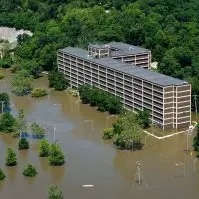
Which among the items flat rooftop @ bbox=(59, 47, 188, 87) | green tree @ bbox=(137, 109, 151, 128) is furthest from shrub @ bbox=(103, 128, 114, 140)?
flat rooftop @ bbox=(59, 47, 188, 87)

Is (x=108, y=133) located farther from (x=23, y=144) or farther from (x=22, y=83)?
(x=22, y=83)

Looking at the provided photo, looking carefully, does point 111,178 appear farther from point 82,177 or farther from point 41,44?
point 41,44

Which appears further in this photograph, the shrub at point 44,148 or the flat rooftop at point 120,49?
the flat rooftop at point 120,49

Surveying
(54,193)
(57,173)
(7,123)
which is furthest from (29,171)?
(7,123)

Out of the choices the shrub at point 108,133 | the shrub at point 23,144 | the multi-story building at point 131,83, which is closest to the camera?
the shrub at point 23,144

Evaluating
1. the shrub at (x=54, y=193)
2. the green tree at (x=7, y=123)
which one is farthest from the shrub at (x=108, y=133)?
the shrub at (x=54, y=193)

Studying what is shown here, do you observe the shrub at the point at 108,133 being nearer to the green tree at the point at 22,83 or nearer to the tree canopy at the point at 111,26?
the tree canopy at the point at 111,26

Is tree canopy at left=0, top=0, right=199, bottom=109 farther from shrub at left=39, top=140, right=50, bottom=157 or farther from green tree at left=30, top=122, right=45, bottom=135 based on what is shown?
shrub at left=39, top=140, right=50, bottom=157
